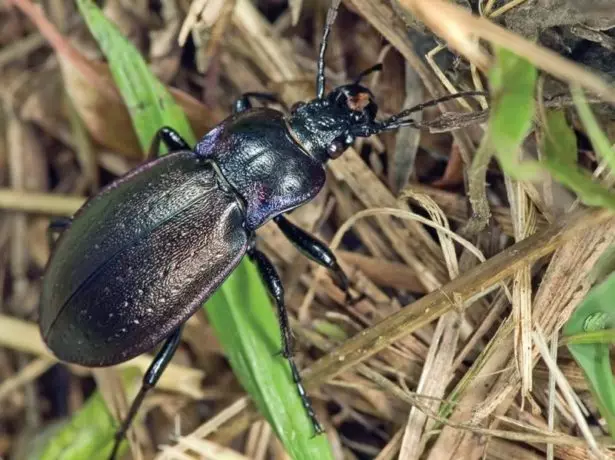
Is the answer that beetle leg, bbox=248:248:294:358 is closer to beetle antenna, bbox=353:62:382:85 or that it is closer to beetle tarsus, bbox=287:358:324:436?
beetle tarsus, bbox=287:358:324:436

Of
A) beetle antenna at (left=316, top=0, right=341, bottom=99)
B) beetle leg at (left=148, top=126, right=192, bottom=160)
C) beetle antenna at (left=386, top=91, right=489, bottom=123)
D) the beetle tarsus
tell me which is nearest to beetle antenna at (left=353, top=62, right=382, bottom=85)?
beetle antenna at (left=316, top=0, right=341, bottom=99)

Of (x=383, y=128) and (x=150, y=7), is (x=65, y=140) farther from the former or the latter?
(x=383, y=128)

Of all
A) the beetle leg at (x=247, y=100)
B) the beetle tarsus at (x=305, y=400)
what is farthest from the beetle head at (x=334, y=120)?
the beetle tarsus at (x=305, y=400)

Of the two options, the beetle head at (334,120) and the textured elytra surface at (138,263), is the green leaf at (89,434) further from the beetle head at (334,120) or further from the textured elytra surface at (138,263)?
the beetle head at (334,120)

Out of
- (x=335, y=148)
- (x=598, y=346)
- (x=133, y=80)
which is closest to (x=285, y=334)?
(x=335, y=148)

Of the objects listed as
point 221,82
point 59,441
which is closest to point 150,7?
point 221,82

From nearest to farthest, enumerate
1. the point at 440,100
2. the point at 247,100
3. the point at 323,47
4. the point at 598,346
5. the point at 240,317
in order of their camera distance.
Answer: the point at 598,346 < the point at 440,100 < the point at 323,47 < the point at 240,317 < the point at 247,100

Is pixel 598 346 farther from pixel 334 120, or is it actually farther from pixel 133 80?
pixel 133 80
